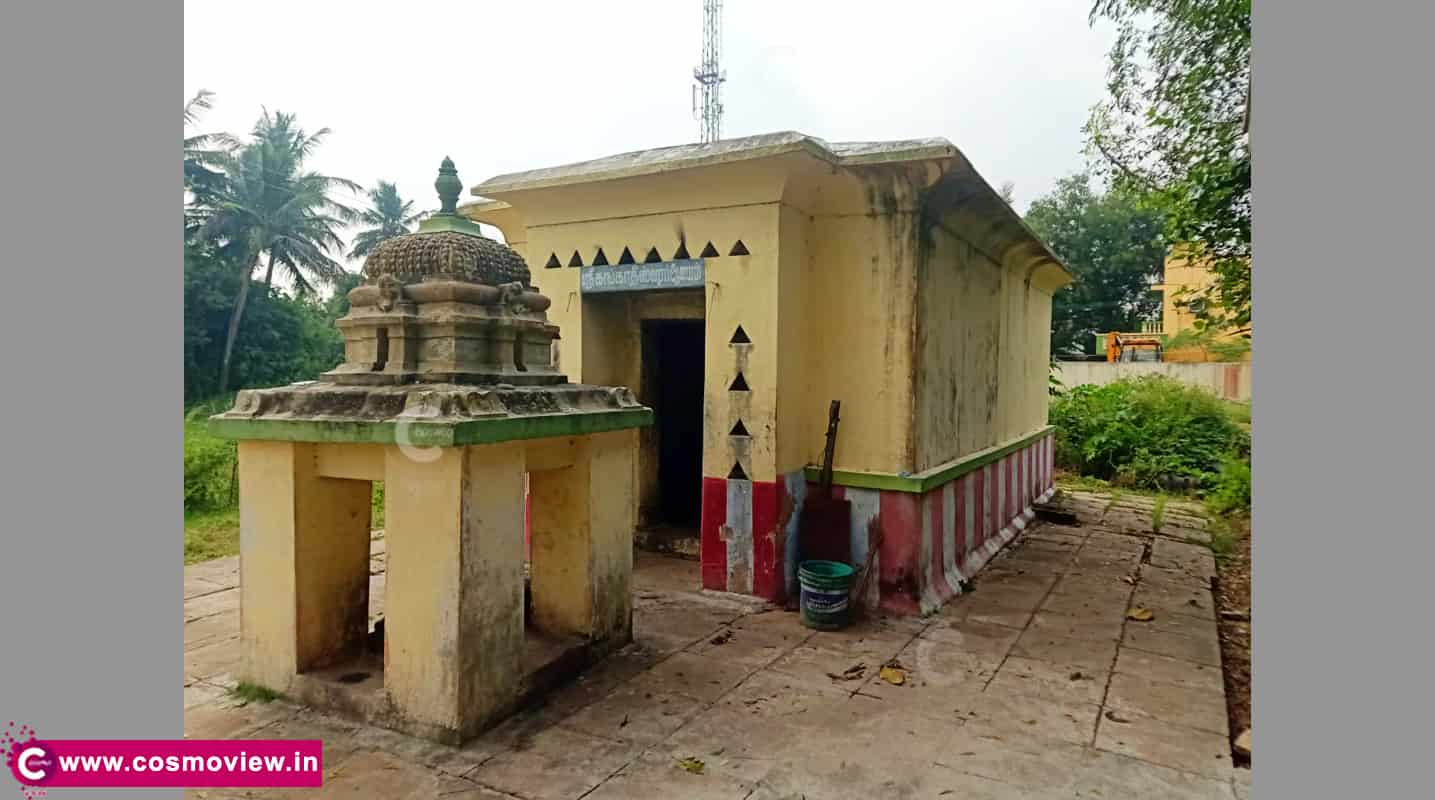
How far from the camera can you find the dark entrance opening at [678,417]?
28.1 ft

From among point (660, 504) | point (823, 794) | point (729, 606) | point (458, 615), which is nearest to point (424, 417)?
point (458, 615)

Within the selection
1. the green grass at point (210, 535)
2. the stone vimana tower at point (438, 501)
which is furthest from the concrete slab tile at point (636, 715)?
the green grass at point (210, 535)

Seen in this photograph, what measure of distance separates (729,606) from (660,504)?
2.38 m

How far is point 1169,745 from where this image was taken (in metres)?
4.15

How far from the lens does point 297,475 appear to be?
4.42 meters

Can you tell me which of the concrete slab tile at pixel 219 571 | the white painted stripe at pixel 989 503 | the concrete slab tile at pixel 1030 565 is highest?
the white painted stripe at pixel 989 503

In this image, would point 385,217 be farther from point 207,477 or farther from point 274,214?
point 207,477

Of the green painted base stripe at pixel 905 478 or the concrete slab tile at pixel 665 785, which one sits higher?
the green painted base stripe at pixel 905 478

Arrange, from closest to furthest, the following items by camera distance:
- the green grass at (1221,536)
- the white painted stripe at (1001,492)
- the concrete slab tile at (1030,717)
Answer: the concrete slab tile at (1030,717)
the white painted stripe at (1001,492)
the green grass at (1221,536)

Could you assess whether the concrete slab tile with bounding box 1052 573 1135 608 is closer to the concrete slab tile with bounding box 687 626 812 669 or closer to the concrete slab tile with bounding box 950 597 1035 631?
the concrete slab tile with bounding box 950 597 1035 631

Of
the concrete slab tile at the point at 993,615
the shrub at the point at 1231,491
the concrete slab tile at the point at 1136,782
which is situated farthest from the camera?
the shrub at the point at 1231,491

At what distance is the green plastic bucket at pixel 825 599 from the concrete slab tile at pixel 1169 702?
73.7 inches

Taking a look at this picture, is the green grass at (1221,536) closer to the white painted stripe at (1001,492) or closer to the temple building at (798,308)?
the white painted stripe at (1001,492)

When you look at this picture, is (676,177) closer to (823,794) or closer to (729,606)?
(729,606)
